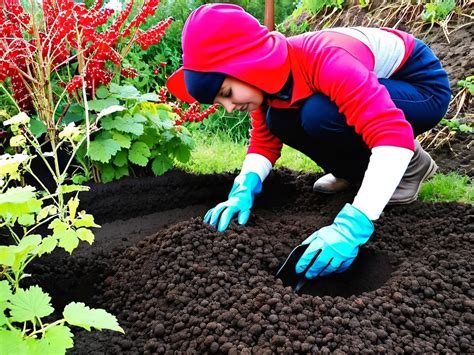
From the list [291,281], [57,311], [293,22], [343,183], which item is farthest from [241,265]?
[293,22]

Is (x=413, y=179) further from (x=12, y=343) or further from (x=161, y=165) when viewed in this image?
(x=12, y=343)

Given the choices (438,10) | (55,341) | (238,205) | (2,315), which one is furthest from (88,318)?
(438,10)

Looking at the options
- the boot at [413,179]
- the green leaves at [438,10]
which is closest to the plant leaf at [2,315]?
the boot at [413,179]

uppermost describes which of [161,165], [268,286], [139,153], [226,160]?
[268,286]

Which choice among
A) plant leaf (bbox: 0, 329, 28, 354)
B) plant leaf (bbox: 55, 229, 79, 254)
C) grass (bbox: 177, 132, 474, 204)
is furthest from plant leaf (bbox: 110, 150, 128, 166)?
plant leaf (bbox: 0, 329, 28, 354)

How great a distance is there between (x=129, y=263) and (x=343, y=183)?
116cm

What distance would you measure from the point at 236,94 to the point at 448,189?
4.11ft

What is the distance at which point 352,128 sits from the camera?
2.12 meters

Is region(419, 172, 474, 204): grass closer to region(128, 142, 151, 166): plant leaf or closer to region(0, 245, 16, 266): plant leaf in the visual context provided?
region(128, 142, 151, 166): plant leaf

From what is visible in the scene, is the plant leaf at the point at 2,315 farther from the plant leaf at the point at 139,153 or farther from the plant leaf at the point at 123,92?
the plant leaf at the point at 123,92

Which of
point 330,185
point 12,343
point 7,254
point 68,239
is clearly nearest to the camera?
point 12,343

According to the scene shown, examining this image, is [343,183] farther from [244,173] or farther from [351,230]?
[351,230]

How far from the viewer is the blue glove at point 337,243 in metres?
1.72

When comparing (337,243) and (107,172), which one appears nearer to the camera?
(337,243)
